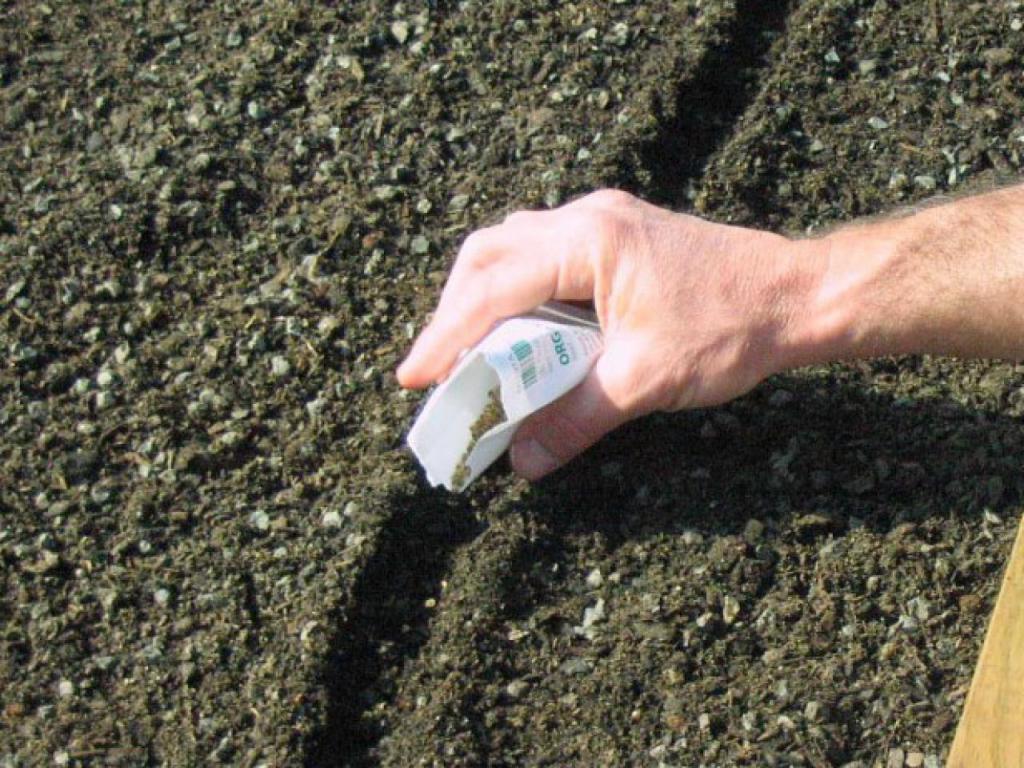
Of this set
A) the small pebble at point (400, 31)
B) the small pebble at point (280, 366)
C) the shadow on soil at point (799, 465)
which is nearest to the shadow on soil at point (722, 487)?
the shadow on soil at point (799, 465)

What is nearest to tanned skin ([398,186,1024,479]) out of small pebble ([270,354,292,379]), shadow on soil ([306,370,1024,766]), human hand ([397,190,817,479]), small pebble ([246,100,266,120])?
human hand ([397,190,817,479])

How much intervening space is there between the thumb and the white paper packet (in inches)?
1.0

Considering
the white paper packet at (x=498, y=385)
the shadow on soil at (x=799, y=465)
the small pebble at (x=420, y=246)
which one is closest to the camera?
the white paper packet at (x=498, y=385)

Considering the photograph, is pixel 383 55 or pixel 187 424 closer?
pixel 187 424

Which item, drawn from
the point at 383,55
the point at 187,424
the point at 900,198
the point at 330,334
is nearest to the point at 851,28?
the point at 900,198

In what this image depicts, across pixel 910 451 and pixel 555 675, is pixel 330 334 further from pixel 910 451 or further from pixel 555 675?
pixel 910 451

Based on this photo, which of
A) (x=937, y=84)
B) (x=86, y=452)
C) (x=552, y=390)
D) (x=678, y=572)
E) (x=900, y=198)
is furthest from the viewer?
(x=937, y=84)

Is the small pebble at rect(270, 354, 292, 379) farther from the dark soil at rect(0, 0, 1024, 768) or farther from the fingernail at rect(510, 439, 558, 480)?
the fingernail at rect(510, 439, 558, 480)

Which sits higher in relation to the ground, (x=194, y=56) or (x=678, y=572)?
(x=194, y=56)

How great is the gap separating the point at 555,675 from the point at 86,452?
31.5 inches

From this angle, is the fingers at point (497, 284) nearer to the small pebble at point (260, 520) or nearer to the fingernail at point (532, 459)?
the fingernail at point (532, 459)

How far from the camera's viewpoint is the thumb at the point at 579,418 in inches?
81.4

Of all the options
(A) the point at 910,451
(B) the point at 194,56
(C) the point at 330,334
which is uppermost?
(B) the point at 194,56

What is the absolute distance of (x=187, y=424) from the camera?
2420 mm
